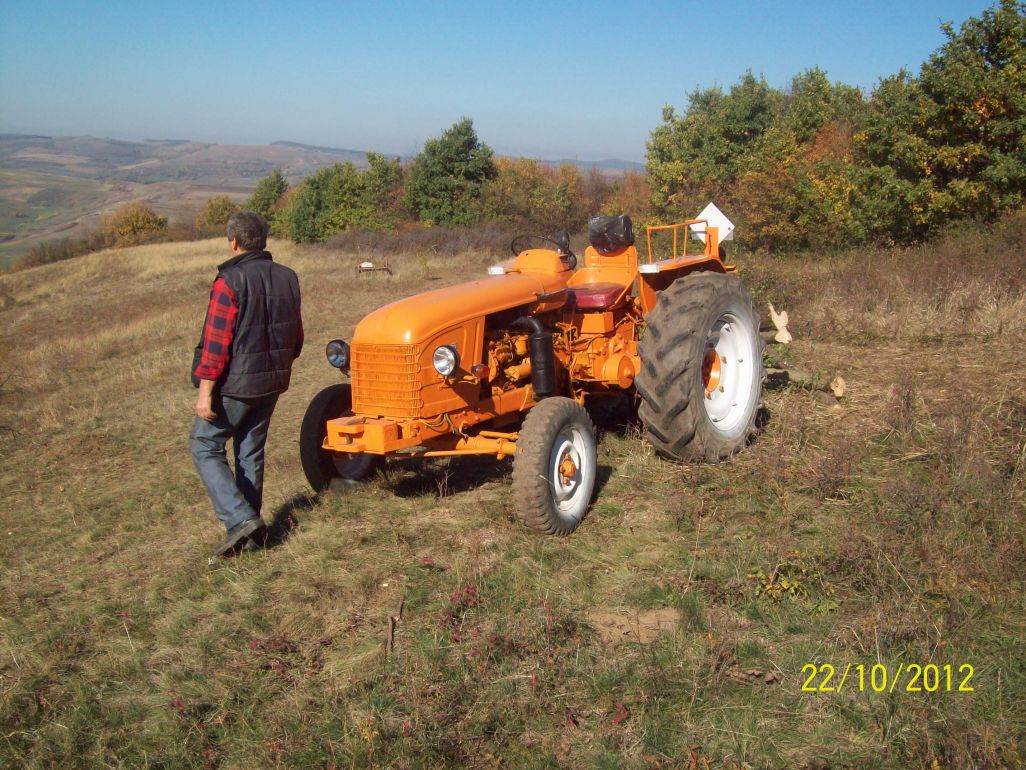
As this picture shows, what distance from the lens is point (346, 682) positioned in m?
3.30

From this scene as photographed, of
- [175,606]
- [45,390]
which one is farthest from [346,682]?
[45,390]

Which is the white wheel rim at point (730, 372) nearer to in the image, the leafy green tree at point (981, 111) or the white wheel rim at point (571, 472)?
the white wheel rim at point (571, 472)

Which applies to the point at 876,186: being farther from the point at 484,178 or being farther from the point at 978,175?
the point at 484,178

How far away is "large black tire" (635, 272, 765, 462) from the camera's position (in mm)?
5184

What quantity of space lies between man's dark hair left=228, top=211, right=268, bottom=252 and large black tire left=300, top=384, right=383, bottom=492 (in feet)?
3.61

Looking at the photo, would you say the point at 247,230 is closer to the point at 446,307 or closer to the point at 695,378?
the point at 446,307

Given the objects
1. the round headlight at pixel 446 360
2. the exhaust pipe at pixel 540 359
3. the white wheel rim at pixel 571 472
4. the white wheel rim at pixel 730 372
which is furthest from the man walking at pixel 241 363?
the white wheel rim at pixel 730 372

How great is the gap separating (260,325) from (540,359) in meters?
1.66

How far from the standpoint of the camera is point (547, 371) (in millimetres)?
5035

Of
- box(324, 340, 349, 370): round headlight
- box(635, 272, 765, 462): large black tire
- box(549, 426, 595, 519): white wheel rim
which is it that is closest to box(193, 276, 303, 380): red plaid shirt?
box(324, 340, 349, 370): round headlight

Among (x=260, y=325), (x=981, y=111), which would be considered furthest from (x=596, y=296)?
(x=981, y=111)

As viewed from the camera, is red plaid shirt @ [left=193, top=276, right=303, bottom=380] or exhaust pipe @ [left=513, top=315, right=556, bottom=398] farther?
exhaust pipe @ [left=513, top=315, right=556, bottom=398]

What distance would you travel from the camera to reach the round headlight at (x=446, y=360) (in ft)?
14.8

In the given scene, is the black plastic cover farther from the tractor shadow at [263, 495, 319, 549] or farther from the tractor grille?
the tractor shadow at [263, 495, 319, 549]
